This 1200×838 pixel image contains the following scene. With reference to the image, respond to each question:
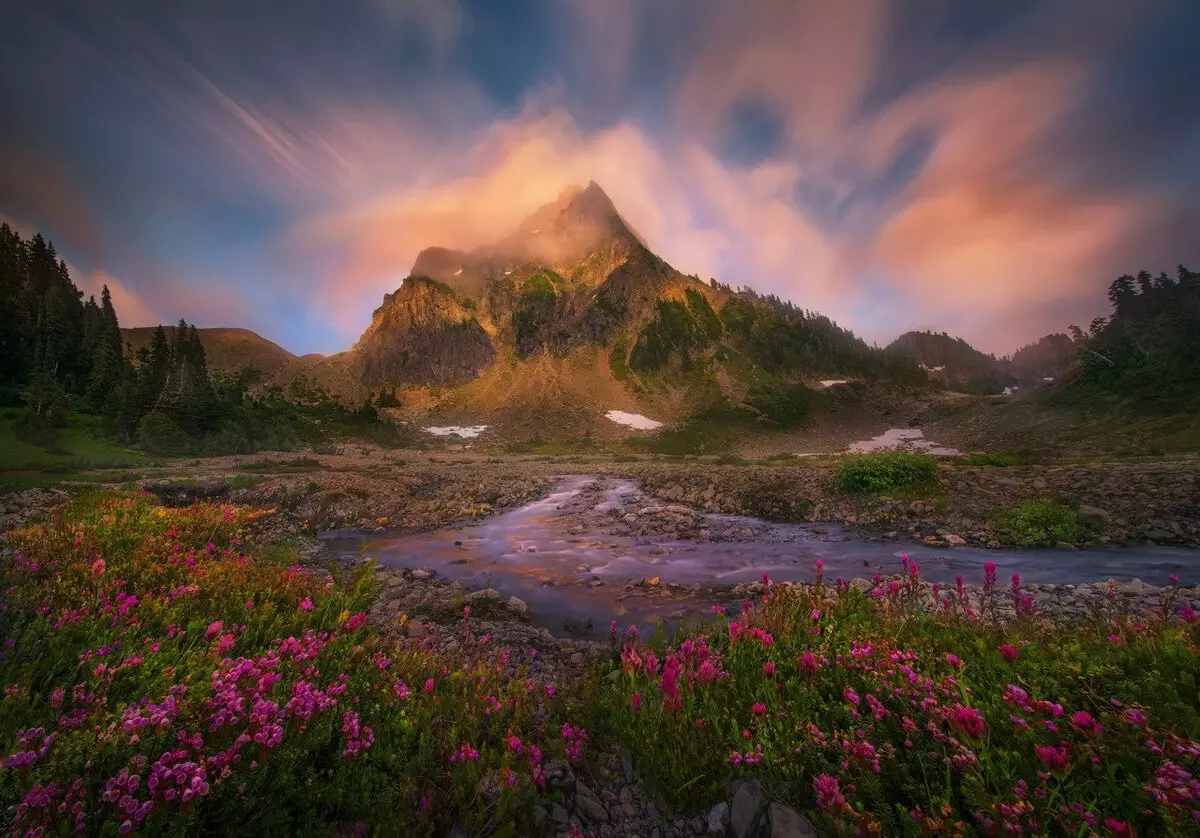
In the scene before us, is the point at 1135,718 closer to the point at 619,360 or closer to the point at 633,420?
the point at 633,420

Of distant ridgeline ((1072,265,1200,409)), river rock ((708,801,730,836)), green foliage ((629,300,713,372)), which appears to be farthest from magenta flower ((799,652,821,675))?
green foliage ((629,300,713,372))

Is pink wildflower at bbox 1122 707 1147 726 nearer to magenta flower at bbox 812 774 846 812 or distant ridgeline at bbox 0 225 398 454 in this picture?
magenta flower at bbox 812 774 846 812

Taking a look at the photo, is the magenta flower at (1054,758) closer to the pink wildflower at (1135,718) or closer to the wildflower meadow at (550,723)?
the wildflower meadow at (550,723)

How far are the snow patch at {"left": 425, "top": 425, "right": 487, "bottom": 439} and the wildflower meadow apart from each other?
115 metres

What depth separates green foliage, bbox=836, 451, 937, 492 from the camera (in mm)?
19250

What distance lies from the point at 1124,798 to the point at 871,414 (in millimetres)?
164044

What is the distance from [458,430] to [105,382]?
2624 inches

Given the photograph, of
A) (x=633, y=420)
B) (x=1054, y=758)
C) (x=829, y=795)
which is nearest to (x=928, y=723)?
(x=1054, y=758)

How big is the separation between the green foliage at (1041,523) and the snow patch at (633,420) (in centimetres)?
11120

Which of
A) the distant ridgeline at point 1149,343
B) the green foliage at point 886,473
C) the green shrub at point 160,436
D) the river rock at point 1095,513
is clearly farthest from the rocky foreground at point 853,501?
the distant ridgeline at point 1149,343

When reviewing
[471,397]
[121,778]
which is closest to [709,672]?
[121,778]

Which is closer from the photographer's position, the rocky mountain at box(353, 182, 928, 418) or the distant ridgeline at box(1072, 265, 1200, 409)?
the distant ridgeline at box(1072, 265, 1200, 409)

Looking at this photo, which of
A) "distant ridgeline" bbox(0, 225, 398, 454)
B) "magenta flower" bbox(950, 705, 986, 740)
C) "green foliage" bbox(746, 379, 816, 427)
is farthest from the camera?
"green foliage" bbox(746, 379, 816, 427)

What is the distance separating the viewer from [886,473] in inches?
787
